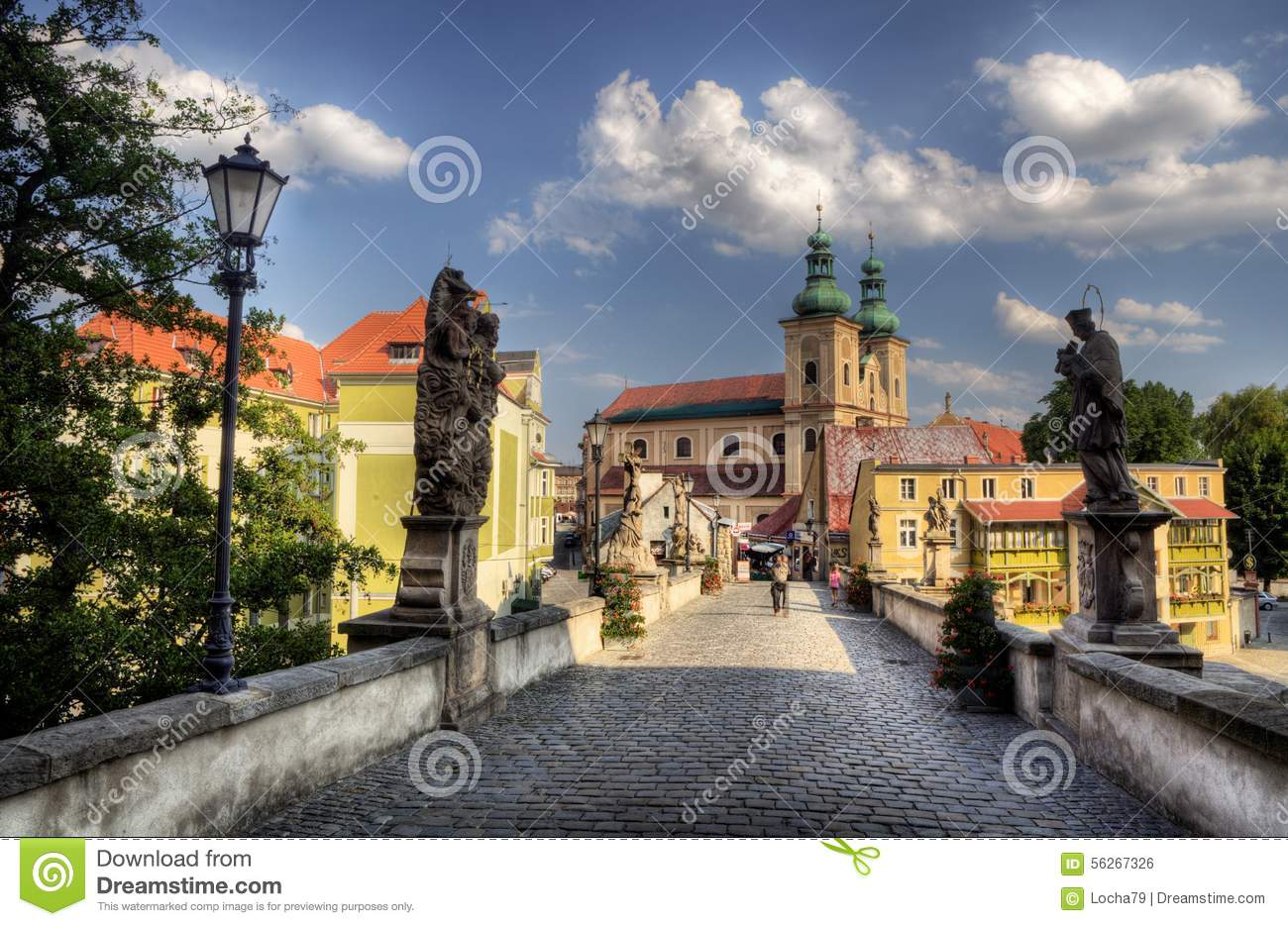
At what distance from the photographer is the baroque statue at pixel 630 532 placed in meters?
18.7

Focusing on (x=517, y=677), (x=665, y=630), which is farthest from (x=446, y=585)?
(x=665, y=630)

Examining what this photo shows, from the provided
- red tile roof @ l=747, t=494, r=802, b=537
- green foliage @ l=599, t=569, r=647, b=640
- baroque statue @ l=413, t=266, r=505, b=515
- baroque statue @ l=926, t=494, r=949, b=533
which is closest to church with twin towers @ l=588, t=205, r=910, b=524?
red tile roof @ l=747, t=494, r=802, b=537

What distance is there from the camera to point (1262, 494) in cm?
4181

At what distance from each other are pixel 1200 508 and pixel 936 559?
1102 inches

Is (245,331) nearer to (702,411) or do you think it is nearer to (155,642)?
(155,642)

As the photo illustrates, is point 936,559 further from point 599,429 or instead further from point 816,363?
point 816,363

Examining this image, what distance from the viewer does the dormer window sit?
30.5m

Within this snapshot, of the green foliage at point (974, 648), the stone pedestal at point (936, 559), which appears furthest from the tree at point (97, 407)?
the stone pedestal at point (936, 559)

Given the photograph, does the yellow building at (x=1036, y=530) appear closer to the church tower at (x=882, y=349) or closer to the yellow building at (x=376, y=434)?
the yellow building at (x=376, y=434)

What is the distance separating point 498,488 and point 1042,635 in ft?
92.9

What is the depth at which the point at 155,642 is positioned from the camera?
8.84 meters

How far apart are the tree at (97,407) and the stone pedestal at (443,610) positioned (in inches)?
138

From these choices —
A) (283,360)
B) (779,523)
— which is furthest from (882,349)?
(283,360)

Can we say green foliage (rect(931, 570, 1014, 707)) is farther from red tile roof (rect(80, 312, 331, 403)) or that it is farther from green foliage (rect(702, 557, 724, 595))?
green foliage (rect(702, 557, 724, 595))
